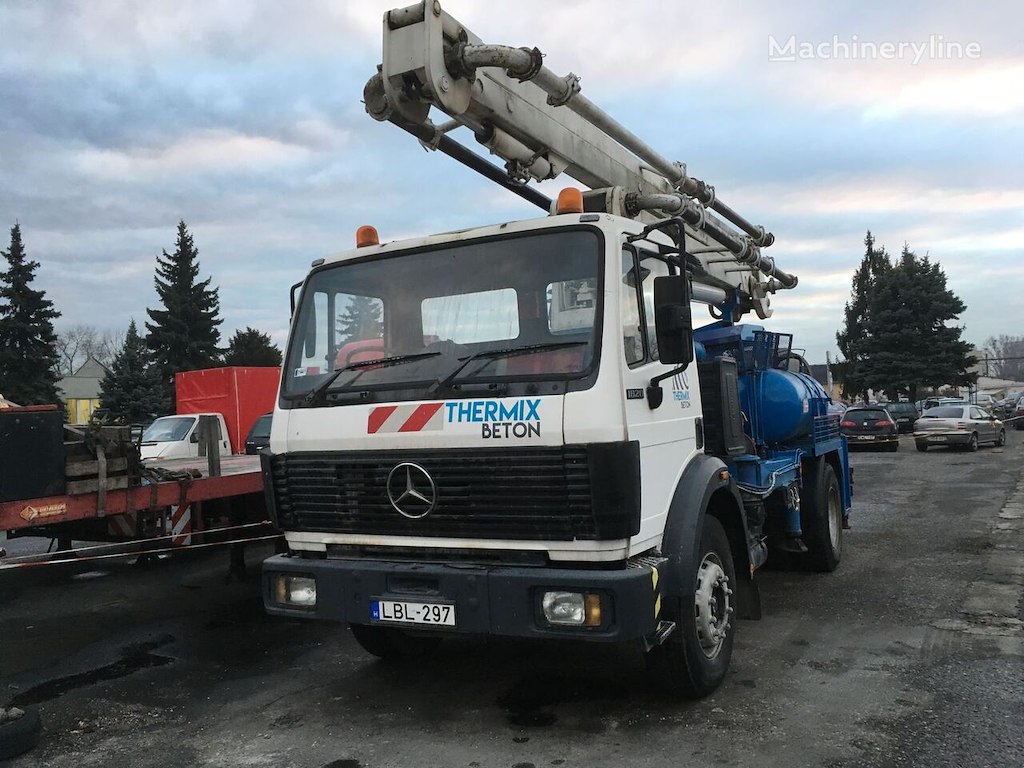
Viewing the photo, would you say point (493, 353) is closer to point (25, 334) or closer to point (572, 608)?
point (572, 608)

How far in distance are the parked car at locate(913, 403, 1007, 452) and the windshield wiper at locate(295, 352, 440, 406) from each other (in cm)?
2251

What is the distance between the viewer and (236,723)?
4.46 m

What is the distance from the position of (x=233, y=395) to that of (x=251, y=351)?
86.5ft

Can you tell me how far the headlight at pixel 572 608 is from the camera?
12.2 feet

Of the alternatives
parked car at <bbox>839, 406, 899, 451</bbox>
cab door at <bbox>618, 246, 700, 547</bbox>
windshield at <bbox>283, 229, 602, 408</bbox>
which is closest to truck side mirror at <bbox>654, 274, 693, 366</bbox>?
cab door at <bbox>618, 246, 700, 547</bbox>

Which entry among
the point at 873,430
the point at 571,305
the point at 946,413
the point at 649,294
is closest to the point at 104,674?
the point at 571,305

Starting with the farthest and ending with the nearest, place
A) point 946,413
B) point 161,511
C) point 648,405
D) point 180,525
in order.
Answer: point 946,413 < point 180,525 < point 161,511 < point 648,405

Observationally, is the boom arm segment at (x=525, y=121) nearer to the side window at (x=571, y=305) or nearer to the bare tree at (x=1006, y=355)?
the side window at (x=571, y=305)

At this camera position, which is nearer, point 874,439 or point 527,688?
point 527,688

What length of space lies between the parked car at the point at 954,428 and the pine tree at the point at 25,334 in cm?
3213

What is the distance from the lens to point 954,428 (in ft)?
74.7

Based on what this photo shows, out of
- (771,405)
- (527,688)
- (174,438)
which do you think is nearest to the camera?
(527,688)

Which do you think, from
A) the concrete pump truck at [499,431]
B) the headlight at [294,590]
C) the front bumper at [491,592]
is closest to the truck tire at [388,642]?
the concrete pump truck at [499,431]

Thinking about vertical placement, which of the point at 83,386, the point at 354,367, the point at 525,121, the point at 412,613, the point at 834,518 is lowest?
the point at 834,518
